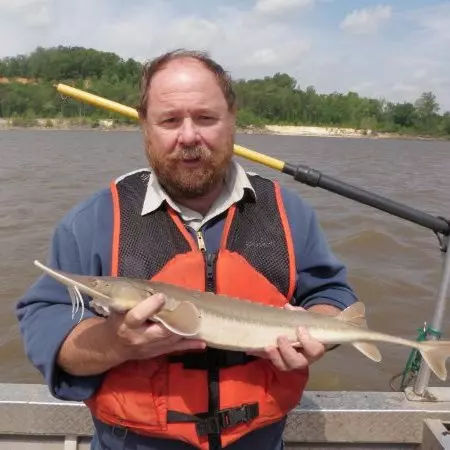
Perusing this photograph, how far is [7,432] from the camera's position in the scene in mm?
2906

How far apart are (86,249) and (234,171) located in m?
0.68

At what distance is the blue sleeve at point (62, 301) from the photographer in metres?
2.06

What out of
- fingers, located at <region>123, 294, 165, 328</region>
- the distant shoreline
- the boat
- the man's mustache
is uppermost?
the man's mustache

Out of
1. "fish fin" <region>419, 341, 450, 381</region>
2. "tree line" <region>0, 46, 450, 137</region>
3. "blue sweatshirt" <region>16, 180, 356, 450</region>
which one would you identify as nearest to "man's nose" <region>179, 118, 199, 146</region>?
"blue sweatshirt" <region>16, 180, 356, 450</region>

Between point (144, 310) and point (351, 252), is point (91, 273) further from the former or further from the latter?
point (351, 252)

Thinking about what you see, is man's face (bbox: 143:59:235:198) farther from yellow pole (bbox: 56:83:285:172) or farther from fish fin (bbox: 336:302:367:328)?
yellow pole (bbox: 56:83:285:172)

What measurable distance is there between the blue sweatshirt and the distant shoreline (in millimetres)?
71752

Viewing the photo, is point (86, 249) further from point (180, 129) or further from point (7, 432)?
point (7, 432)

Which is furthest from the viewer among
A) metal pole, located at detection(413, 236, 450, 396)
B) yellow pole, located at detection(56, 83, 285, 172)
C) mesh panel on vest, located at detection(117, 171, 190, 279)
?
yellow pole, located at detection(56, 83, 285, 172)

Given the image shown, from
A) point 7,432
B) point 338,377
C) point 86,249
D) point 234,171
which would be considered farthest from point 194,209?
point 338,377

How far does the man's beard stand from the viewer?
2209 mm

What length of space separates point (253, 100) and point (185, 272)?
102317mm

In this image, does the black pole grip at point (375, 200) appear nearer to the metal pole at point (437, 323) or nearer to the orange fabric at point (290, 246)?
the metal pole at point (437, 323)

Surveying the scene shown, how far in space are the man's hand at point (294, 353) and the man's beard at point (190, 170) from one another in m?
0.63
